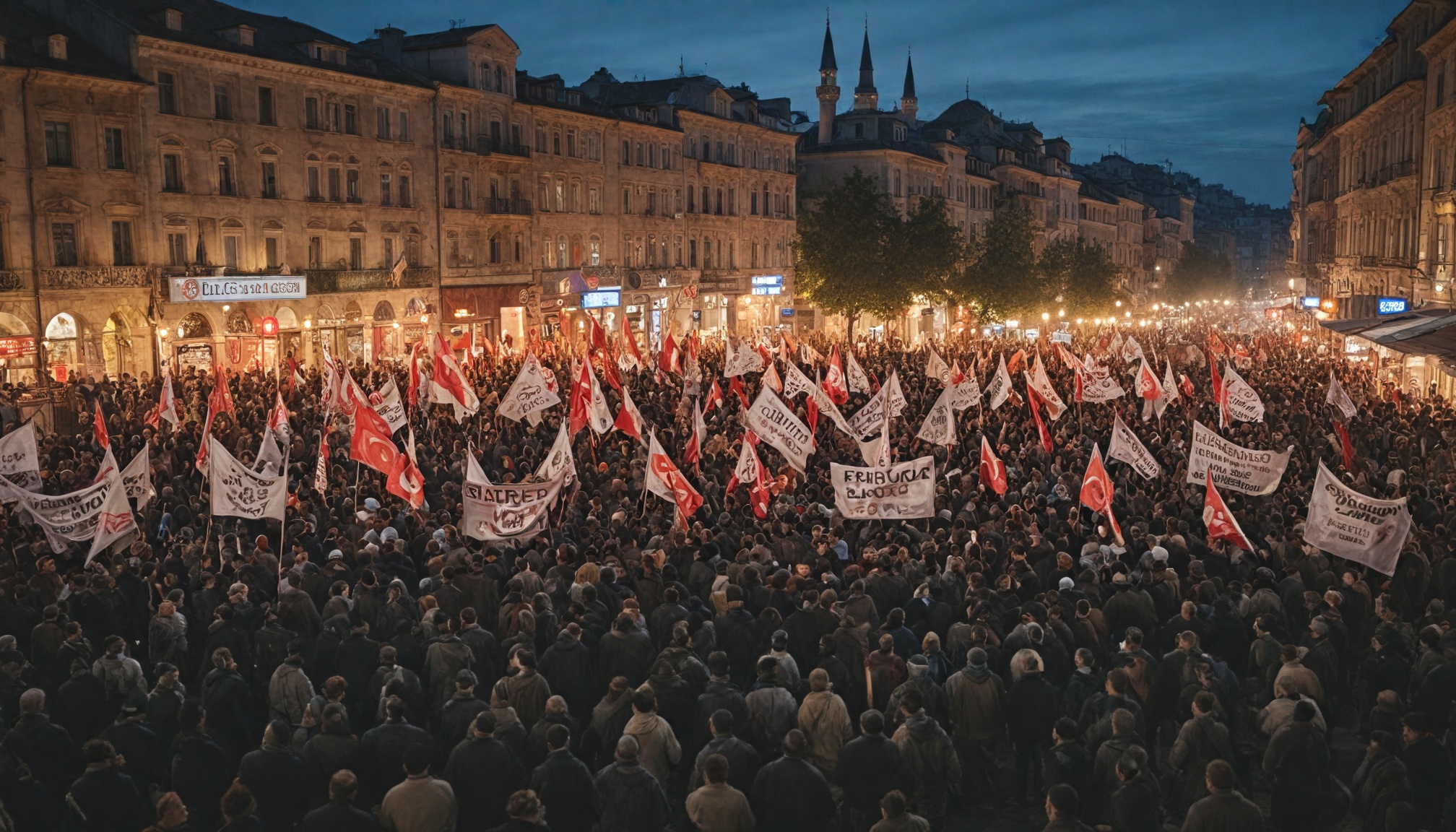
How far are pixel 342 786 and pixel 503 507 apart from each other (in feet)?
23.3

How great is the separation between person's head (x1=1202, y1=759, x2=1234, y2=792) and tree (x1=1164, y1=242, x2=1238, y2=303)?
5305 inches

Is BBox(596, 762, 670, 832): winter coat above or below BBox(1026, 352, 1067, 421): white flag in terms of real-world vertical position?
below

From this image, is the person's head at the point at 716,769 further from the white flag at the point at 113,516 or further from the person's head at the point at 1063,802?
the white flag at the point at 113,516

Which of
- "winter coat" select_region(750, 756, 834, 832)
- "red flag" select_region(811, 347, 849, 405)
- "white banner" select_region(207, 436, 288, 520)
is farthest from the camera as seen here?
"red flag" select_region(811, 347, 849, 405)

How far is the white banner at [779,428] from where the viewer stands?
62.4 feet

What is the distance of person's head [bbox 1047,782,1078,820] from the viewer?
24.7 feet

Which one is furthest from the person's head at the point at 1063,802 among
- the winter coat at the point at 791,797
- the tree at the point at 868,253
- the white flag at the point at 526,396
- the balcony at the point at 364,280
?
the tree at the point at 868,253

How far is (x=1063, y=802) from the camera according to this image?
7.55 meters

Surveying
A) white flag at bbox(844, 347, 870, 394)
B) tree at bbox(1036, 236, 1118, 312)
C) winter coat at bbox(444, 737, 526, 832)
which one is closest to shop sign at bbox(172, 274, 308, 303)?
white flag at bbox(844, 347, 870, 394)

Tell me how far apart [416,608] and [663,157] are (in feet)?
191

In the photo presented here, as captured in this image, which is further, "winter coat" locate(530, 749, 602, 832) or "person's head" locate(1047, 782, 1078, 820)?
"winter coat" locate(530, 749, 602, 832)

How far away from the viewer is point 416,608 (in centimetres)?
1259

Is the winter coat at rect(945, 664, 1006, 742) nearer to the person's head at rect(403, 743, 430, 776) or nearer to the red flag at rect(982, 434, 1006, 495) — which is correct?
the person's head at rect(403, 743, 430, 776)

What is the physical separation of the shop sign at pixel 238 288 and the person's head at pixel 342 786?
1530 inches
